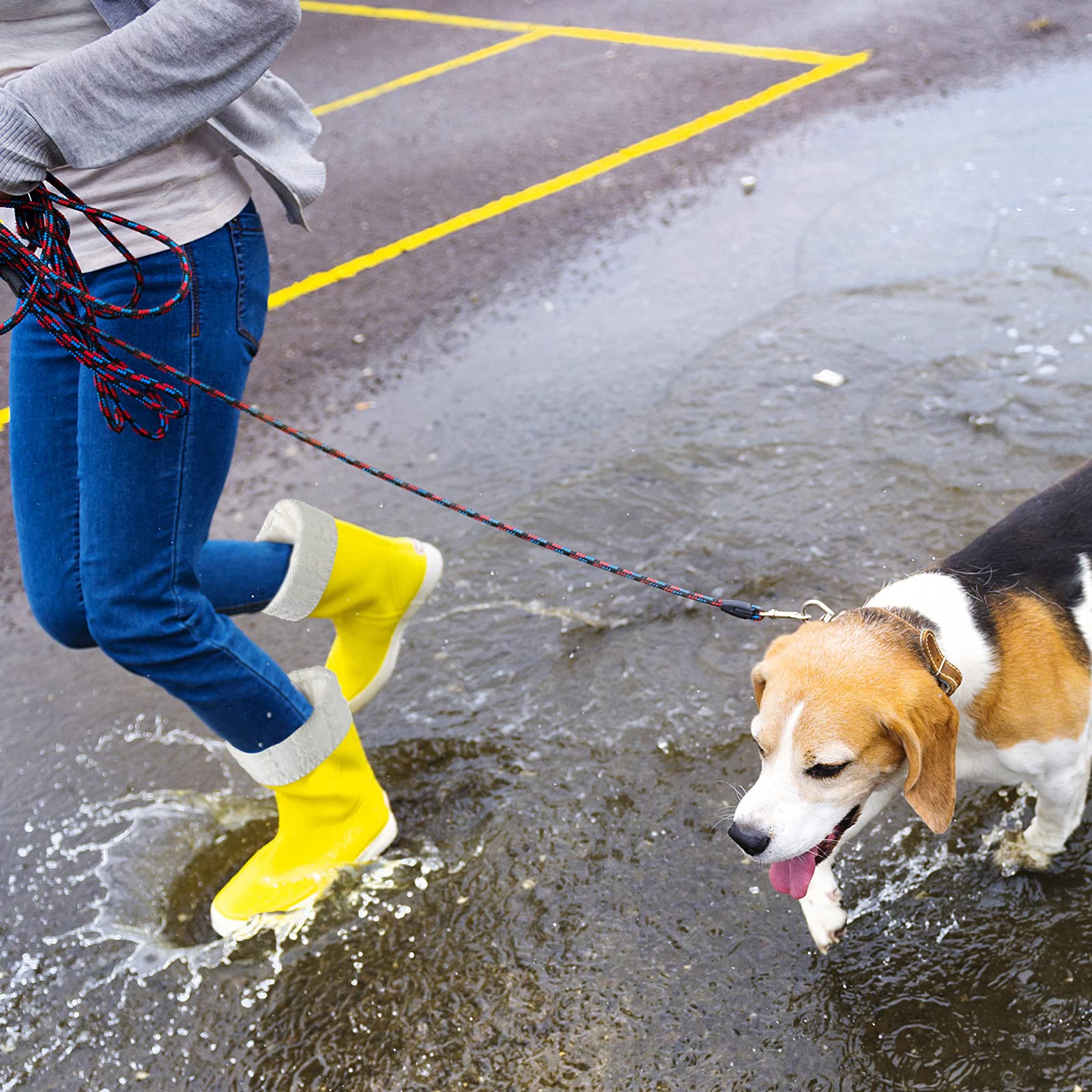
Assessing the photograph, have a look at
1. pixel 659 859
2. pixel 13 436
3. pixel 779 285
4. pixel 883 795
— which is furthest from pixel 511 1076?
pixel 779 285

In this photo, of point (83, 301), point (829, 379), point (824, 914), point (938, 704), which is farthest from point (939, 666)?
point (829, 379)

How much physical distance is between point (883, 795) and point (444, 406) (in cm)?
291

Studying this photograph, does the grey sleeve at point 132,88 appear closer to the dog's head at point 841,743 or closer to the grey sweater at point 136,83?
the grey sweater at point 136,83

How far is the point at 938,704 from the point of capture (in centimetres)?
228

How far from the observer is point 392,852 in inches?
122

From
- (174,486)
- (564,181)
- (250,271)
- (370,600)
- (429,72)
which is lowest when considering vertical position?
(370,600)

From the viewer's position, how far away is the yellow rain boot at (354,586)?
10.1 ft

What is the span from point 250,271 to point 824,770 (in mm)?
1621

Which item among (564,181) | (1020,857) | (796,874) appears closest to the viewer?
(796,874)

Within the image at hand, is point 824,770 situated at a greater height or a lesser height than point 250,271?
lesser

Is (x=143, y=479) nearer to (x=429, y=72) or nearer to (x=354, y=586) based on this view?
(x=354, y=586)

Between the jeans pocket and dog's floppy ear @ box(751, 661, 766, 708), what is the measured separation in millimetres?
1302

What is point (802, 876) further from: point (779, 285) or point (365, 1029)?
point (779, 285)

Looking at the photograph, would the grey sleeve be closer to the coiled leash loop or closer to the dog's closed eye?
the coiled leash loop
